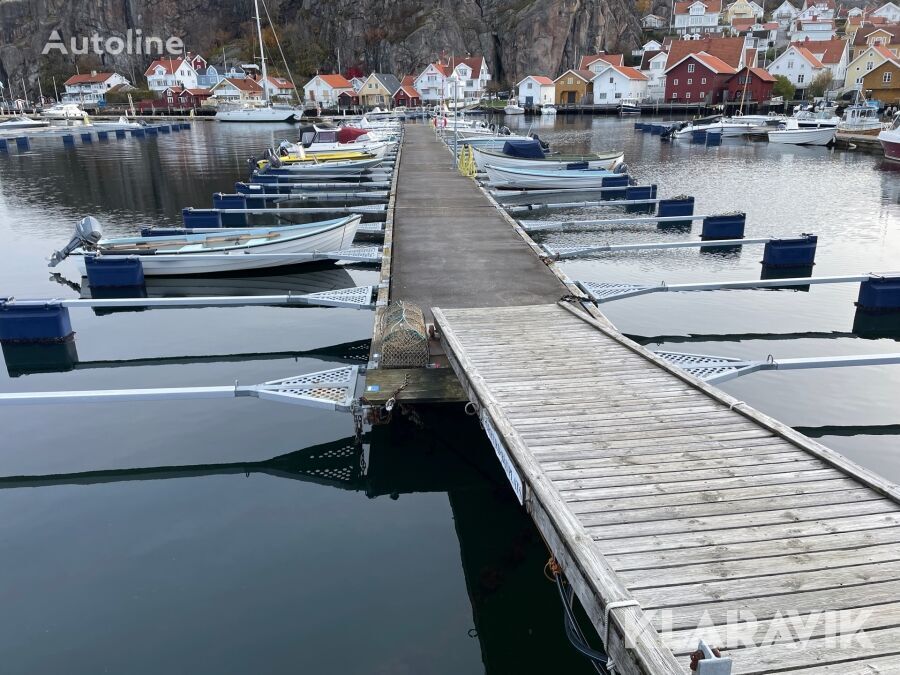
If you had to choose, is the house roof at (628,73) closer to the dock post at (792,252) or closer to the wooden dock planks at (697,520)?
the dock post at (792,252)

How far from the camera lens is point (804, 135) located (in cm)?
5794

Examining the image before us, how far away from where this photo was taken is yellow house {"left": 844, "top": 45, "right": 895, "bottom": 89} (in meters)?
88.5

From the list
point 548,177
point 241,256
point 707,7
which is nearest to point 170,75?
point 707,7

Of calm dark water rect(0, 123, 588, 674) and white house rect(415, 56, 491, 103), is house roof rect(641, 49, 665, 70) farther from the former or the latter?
calm dark water rect(0, 123, 588, 674)

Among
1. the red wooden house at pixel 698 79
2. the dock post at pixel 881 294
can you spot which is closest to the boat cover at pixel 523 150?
the dock post at pixel 881 294

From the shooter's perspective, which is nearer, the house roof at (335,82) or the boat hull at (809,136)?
the boat hull at (809,136)

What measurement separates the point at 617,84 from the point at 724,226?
313 feet

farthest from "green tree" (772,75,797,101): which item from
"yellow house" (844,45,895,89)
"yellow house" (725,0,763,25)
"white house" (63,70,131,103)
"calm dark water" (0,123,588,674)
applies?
"white house" (63,70,131,103)

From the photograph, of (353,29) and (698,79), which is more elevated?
(353,29)

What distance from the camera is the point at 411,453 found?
1020 cm

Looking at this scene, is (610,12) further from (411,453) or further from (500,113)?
(411,453)

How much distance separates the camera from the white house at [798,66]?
10038cm

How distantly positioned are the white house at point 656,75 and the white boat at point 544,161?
8458 cm

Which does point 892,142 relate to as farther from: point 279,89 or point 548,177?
point 279,89
